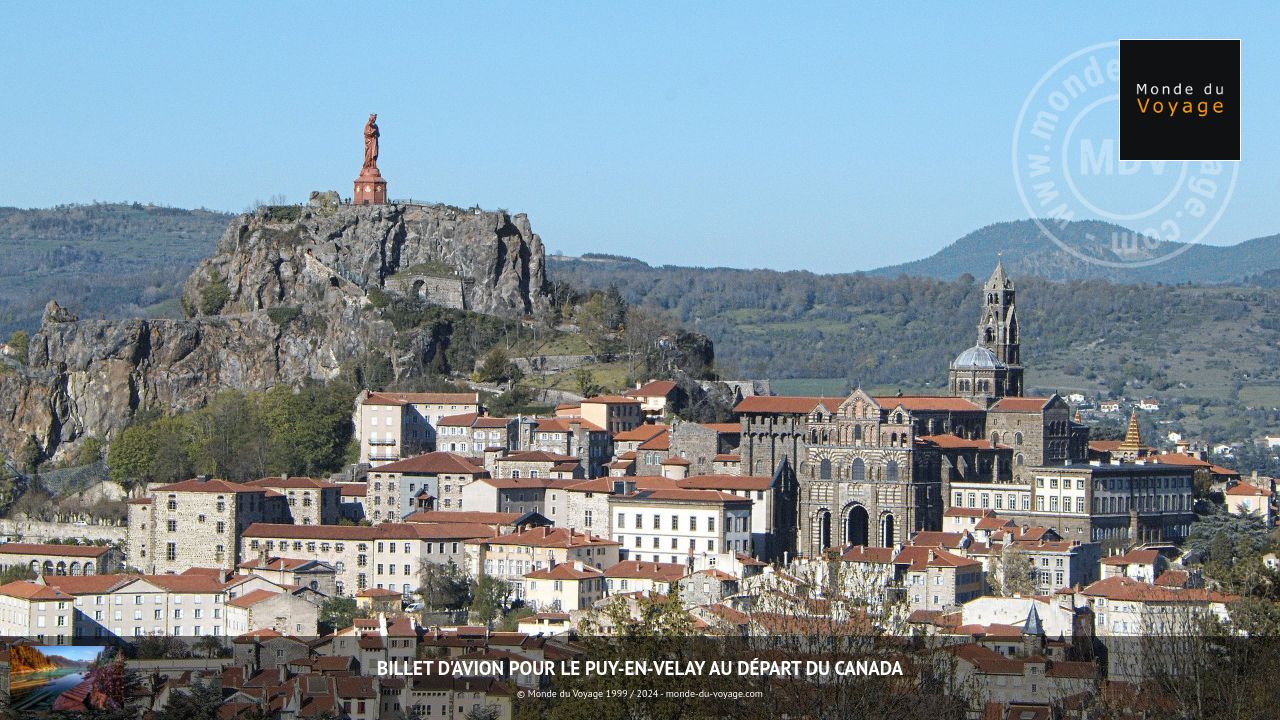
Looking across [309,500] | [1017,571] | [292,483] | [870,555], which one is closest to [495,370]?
[292,483]

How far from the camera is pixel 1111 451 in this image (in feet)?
306

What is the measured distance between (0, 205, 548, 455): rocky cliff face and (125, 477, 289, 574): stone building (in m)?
18.8

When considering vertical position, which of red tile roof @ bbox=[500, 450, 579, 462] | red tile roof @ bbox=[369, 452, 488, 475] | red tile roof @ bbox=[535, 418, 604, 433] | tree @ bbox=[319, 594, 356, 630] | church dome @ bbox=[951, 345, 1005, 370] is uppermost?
church dome @ bbox=[951, 345, 1005, 370]

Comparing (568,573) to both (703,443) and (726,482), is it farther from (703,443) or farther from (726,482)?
(703,443)

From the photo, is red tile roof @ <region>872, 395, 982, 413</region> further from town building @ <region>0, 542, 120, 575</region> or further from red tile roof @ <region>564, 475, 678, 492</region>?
town building @ <region>0, 542, 120, 575</region>

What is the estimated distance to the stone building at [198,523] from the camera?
8175 cm

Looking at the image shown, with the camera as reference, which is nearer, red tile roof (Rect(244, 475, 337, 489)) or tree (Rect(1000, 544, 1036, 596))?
tree (Rect(1000, 544, 1036, 596))

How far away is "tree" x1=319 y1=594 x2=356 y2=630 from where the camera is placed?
7244 centimetres

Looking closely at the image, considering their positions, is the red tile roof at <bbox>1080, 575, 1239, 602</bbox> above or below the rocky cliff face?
below

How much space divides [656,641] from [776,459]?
41.1 metres

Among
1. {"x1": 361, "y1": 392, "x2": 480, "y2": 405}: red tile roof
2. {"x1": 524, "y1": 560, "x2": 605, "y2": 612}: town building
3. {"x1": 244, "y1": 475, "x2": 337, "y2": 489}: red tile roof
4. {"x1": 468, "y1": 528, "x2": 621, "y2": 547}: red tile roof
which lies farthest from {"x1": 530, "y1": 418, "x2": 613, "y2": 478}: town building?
{"x1": 524, "y1": 560, "x2": 605, "y2": 612}: town building

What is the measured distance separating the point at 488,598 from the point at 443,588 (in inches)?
80.3

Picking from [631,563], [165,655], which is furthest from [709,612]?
[165,655]

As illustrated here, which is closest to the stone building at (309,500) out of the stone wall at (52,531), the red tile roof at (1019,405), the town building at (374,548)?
the town building at (374,548)
